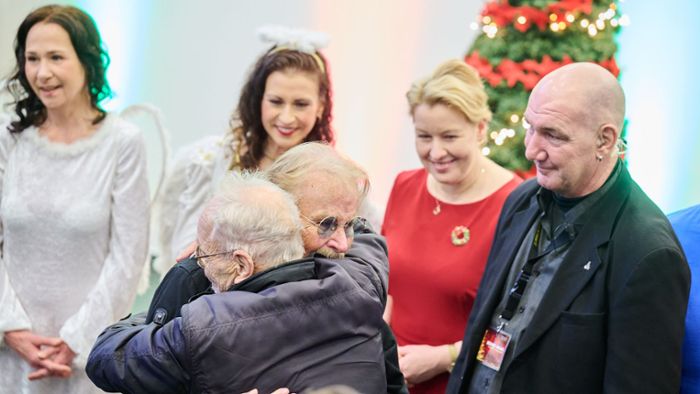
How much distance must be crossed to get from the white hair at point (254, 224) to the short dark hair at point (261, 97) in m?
1.45

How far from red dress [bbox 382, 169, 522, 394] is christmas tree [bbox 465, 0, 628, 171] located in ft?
4.48

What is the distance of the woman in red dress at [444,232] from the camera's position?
3.11 metres

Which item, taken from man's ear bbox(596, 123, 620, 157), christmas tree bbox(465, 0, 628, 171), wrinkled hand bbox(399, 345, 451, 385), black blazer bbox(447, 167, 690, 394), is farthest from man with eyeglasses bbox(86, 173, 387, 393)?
christmas tree bbox(465, 0, 628, 171)

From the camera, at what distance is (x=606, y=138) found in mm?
2385

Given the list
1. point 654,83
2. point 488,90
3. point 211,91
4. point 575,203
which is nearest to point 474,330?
point 575,203

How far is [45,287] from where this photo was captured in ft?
10.5

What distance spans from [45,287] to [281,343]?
1.64 m

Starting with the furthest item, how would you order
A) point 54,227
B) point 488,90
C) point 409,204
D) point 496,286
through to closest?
point 488,90 → point 409,204 → point 54,227 → point 496,286

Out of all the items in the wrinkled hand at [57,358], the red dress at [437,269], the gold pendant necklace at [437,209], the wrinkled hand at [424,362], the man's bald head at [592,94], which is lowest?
the wrinkled hand at [57,358]

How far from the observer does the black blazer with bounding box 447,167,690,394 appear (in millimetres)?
2199

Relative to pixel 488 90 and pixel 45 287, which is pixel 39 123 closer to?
pixel 45 287

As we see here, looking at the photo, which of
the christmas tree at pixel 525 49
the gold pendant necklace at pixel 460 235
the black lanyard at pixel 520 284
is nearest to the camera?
the black lanyard at pixel 520 284

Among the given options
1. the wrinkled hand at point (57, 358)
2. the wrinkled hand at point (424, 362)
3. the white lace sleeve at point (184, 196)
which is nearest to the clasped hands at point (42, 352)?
the wrinkled hand at point (57, 358)

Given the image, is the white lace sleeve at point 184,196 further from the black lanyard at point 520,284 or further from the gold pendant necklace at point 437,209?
the black lanyard at point 520,284
